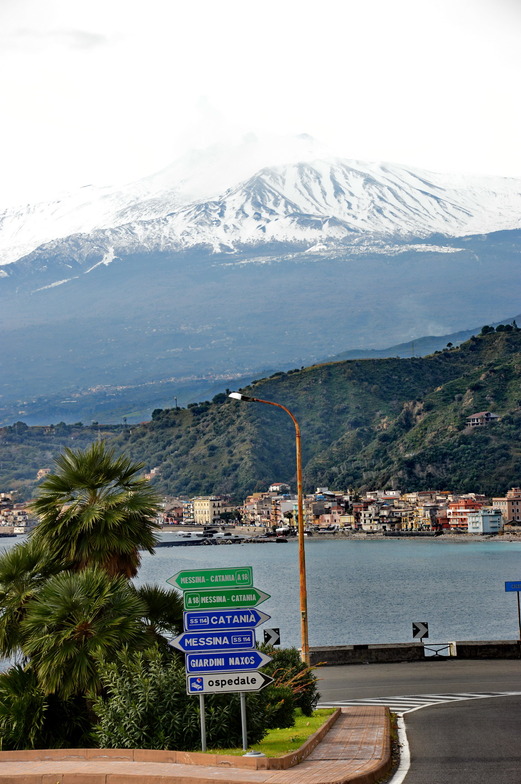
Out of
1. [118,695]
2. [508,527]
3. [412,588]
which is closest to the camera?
[118,695]

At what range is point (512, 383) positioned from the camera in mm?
194375

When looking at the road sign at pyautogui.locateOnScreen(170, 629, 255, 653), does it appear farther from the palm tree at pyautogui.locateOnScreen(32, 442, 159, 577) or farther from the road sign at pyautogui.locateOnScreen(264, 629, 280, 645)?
the road sign at pyautogui.locateOnScreen(264, 629, 280, 645)

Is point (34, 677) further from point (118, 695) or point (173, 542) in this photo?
point (173, 542)

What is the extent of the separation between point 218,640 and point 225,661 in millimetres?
257

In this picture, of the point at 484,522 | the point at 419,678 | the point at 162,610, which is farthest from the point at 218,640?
the point at 484,522

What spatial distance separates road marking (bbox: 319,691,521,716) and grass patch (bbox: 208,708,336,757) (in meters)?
3.28

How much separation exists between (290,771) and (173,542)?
170873 millimetres

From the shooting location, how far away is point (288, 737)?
15312 mm

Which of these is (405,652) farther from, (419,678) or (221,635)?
(221,635)

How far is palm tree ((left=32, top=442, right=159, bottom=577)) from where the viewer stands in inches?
723

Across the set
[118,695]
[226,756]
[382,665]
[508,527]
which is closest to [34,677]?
[118,695]

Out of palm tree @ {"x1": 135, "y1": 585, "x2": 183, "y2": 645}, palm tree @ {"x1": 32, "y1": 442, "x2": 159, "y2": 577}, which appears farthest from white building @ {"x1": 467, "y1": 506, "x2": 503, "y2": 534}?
palm tree @ {"x1": 135, "y1": 585, "x2": 183, "y2": 645}

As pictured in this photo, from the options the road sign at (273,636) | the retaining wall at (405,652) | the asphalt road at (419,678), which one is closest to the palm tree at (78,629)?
the asphalt road at (419,678)

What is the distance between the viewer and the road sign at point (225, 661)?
13500 mm
